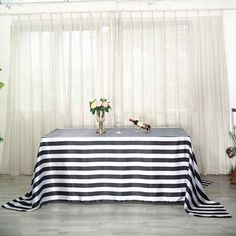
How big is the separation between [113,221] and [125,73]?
231 cm

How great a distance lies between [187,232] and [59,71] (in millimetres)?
2943

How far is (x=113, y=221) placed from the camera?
2.86 metres

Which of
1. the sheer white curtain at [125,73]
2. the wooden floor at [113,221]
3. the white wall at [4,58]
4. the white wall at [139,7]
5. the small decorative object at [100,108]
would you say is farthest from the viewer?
the white wall at [4,58]

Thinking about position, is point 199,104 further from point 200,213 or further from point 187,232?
point 187,232

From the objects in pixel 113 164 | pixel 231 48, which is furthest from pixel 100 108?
pixel 231 48

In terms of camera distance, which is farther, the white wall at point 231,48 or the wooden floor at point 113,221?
the white wall at point 231,48

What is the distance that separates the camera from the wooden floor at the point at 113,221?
2.63 meters

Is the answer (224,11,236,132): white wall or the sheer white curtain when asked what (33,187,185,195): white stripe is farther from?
(224,11,236,132): white wall

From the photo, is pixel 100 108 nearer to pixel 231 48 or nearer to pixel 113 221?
pixel 113 221

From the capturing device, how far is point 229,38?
14.4 feet

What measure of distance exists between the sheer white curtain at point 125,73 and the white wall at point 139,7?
0.12m

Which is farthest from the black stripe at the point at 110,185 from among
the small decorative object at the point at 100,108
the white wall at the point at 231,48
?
the white wall at the point at 231,48

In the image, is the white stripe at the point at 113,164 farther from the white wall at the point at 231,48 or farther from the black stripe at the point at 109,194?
the white wall at the point at 231,48

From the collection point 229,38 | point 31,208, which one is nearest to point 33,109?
point 31,208
